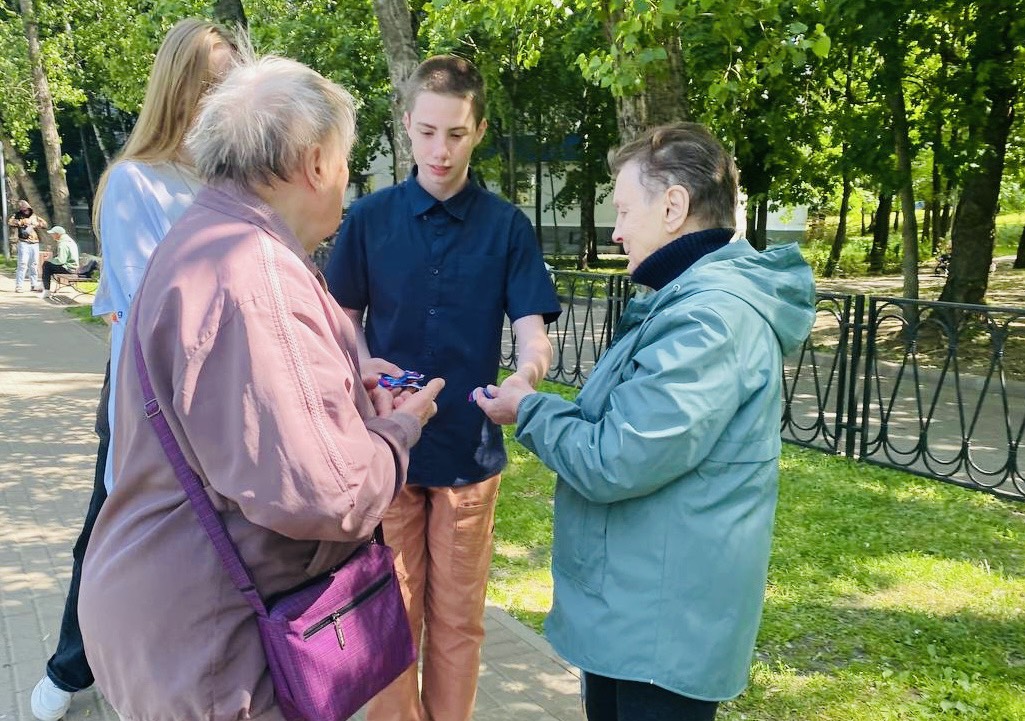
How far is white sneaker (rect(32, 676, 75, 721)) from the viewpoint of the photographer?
325 cm

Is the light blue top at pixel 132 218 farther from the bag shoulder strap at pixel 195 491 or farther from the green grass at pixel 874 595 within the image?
the green grass at pixel 874 595

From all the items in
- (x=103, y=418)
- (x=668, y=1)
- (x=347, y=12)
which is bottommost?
(x=103, y=418)

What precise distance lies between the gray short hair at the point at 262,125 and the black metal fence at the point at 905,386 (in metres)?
5.39

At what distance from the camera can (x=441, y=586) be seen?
9.57ft

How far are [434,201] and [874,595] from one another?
3131 mm

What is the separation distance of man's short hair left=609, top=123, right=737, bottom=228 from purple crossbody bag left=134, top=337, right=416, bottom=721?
99cm

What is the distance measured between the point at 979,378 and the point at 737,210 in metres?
9.32

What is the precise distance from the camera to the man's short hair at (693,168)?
6.54 ft

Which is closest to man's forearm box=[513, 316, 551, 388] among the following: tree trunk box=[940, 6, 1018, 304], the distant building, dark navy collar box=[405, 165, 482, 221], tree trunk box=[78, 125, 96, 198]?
dark navy collar box=[405, 165, 482, 221]

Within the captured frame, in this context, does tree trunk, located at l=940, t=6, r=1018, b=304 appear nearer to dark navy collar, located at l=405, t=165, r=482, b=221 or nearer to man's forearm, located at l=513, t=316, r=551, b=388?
man's forearm, located at l=513, t=316, r=551, b=388

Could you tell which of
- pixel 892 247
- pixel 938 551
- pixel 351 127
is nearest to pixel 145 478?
pixel 351 127

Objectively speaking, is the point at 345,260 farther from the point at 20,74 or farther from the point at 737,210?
the point at 20,74

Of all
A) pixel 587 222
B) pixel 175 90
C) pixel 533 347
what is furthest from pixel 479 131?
pixel 587 222

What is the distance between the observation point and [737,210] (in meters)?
2.14
